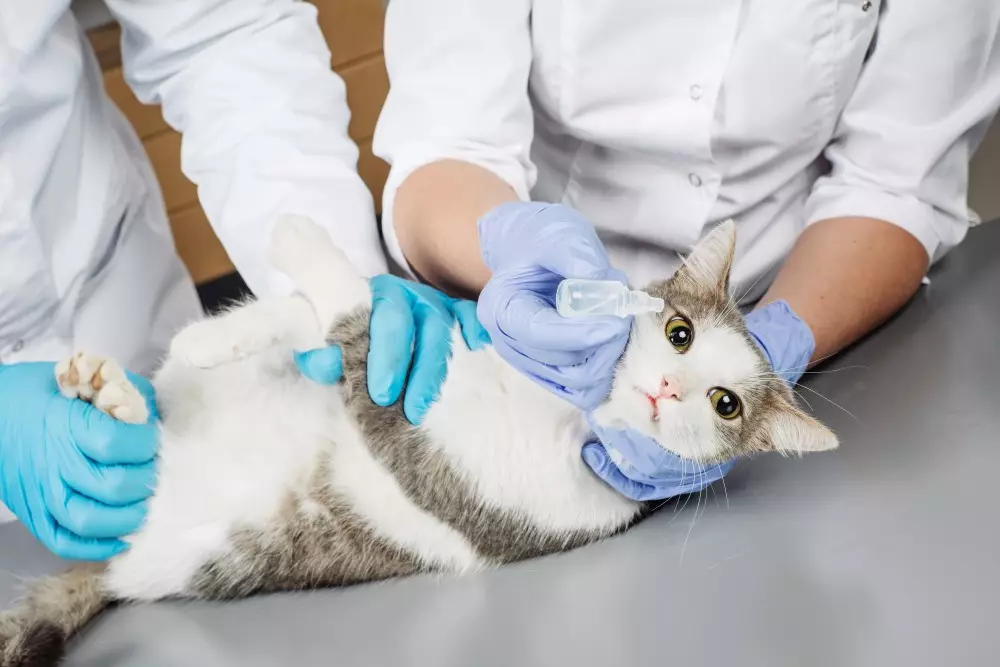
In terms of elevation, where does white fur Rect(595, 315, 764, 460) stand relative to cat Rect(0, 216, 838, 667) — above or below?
above

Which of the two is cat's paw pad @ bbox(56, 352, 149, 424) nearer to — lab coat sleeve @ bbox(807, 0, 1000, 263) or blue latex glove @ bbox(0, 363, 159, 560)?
blue latex glove @ bbox(0, 363, 159, 560)

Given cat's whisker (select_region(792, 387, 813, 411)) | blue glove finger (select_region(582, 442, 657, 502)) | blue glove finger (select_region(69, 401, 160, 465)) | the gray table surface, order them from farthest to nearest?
cat's whisker (select_region(792, 387, 813, 411))
blue glove finger (select_region(582, 442, 657, 502))
blue glove finger (select_region(69, 401, 160, 465))
the gray table surface

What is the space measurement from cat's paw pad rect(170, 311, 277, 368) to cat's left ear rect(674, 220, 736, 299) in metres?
0.71

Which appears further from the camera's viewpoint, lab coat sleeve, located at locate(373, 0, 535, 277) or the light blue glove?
lab coat sleeve, located at locate(373, 0, 535, 277)

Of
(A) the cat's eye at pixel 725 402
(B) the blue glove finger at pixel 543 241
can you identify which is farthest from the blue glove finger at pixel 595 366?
(A) the cat's eye at pixel 725 402

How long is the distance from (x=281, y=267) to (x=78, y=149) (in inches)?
22.8

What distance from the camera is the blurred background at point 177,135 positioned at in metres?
2.56

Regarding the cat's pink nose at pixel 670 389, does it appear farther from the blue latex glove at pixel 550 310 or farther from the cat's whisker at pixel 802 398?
the cat's whisker at pixel 802 398

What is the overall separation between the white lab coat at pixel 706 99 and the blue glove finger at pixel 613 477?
482mm

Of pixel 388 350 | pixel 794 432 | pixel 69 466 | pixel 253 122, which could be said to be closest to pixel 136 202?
pixel 253 122

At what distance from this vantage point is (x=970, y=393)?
1116mm

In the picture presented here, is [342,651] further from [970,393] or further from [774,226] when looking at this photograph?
[774,226]

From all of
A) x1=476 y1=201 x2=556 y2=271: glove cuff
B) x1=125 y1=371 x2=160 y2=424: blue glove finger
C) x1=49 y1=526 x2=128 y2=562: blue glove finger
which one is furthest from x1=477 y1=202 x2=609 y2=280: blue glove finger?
x1=49 y1=526 x2=128 y2=562: blue glove finger

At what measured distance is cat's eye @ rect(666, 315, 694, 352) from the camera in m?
1.21
